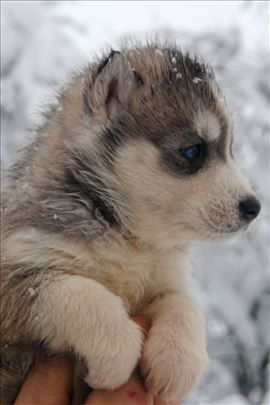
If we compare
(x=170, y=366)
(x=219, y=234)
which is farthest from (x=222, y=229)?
(x=170, y=366)

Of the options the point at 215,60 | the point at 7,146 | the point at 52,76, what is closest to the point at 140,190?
the point at 7,146

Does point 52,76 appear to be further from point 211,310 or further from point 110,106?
point 110,106

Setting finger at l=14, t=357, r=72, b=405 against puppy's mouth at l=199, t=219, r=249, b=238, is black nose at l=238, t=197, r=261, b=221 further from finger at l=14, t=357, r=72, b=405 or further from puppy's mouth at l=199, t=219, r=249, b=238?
finger at l=14, t=357, r=72, b=405

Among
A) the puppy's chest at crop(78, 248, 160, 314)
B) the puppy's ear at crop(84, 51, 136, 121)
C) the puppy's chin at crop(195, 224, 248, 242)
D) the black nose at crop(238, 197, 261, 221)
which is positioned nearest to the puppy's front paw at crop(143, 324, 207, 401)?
the puppy's chest at crop(78, 248, 160, 314)

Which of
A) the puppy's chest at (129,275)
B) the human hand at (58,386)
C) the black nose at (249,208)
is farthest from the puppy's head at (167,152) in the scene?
the human hand at (58,386)

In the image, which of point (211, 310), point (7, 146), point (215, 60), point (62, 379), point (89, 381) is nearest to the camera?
point (89, 381)

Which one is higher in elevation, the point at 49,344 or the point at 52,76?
the point at 49,344

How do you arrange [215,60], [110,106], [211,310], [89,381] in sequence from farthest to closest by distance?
[215,60] < [211,310] < [110,106] < [89,381]
